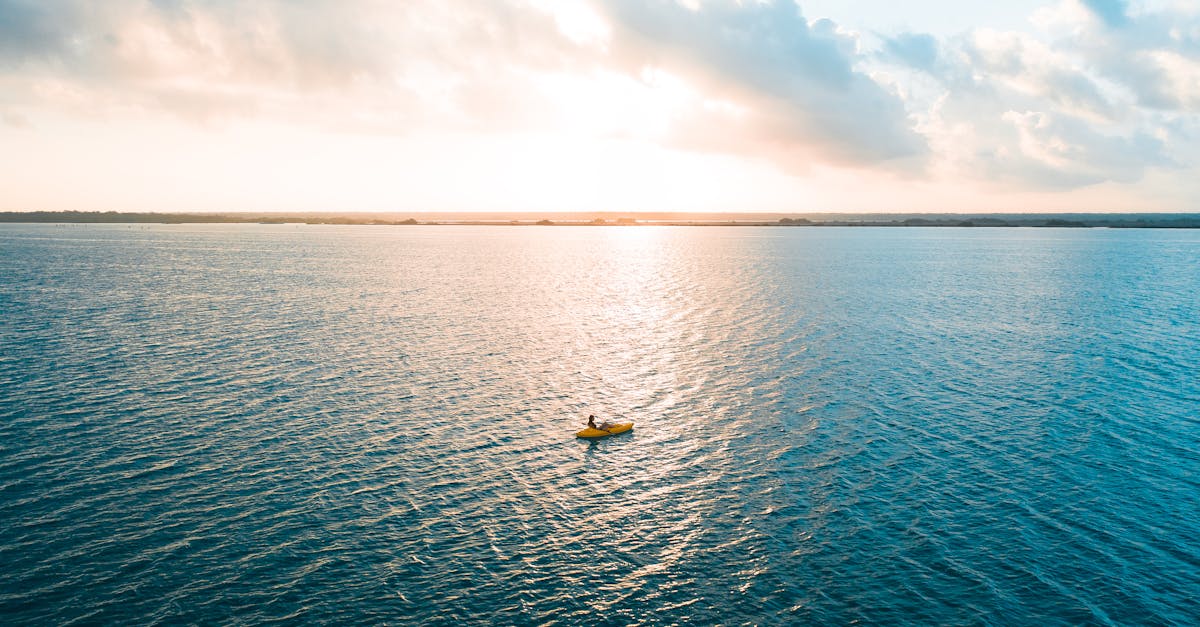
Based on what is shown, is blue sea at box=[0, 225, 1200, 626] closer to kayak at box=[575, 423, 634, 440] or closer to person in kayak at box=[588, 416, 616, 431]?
kayak at box=[575, 423, 634, 440]

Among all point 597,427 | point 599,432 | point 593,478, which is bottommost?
point 593,478

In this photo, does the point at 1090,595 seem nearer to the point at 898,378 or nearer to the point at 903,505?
the point at 903,505

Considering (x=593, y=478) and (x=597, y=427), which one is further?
(x=597, y=427)

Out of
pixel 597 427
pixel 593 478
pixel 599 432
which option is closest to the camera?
pixel 593 478

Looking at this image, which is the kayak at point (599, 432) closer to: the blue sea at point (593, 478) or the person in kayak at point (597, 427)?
the person in kayak at point (597, 427)

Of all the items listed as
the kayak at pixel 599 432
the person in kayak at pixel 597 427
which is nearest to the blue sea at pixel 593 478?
the kayak at pixel 599 432

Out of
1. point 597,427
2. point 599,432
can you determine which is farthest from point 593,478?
point 597,427

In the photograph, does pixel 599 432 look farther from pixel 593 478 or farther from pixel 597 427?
pixel 593 478

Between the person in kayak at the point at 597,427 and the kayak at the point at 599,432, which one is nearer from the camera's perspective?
the kayak at the point at 599,432

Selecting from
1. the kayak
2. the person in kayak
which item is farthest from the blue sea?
the person in kayak
